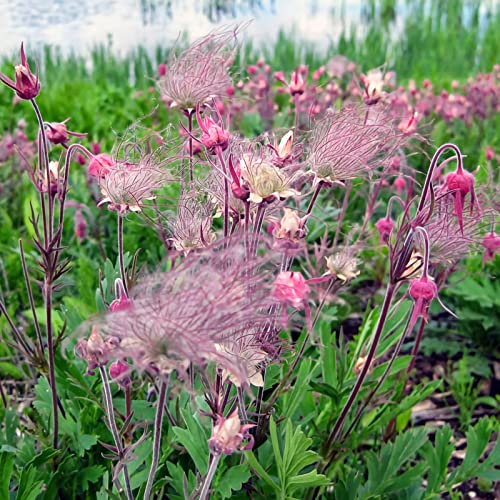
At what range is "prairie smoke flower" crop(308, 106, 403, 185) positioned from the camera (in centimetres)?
128

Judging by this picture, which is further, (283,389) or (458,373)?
(458,373)

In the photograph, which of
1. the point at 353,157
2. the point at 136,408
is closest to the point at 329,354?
the point at 136,408

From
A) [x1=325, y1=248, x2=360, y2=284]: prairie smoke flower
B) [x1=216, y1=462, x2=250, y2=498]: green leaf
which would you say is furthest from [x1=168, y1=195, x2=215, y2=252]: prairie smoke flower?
[x1=216, y1=462, x2=250, y2=498]: green leaf

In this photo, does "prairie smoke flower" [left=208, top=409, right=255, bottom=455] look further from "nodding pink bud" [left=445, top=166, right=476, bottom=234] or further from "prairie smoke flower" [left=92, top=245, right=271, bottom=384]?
"nodding pink bud" [left=445, top=166, right=476, bottom=234]

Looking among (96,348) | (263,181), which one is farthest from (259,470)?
(263,181)

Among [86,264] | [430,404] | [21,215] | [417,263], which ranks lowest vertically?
[430,404]

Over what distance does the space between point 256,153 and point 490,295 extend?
167cm

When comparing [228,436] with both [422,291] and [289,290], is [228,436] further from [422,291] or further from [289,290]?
[422,291]

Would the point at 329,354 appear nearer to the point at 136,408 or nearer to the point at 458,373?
the point at 136,408

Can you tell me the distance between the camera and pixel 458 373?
264 centimetres

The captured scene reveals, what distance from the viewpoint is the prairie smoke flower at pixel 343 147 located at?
1284 millimetres

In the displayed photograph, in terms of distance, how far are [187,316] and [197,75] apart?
73 cm

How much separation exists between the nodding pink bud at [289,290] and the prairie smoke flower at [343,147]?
1.13 ft

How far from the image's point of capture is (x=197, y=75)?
148cm
